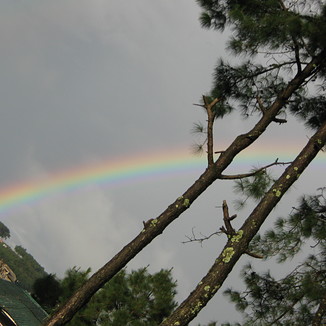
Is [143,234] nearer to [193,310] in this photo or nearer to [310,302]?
[193,310]

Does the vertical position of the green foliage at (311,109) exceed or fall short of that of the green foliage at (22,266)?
it falls short

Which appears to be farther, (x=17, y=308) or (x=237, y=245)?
(x=17, y=308)

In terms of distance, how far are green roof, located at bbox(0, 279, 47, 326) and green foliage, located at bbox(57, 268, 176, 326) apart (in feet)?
3.70

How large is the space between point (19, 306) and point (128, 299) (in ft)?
12.1

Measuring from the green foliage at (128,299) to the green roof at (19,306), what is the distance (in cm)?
113

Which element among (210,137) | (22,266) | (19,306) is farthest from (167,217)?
(22,266)

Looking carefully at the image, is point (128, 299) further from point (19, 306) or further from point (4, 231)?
point (4, 231)

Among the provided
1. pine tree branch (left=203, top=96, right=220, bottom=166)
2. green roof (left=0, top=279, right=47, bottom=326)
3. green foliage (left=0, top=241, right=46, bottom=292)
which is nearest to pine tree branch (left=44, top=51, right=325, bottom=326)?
pine tree branch (left=203, top=96, right=220, bottom=166)

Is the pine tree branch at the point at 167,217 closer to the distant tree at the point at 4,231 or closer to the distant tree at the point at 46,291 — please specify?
the distant tree at the point at 46,291

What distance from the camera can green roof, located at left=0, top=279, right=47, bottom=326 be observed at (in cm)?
1298

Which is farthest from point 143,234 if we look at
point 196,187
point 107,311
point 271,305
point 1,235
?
point 1,235

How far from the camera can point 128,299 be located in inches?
595

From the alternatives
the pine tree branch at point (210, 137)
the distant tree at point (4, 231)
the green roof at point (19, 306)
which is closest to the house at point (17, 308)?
the green roof at point (19, 306)

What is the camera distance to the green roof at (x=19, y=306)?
42.6ft
